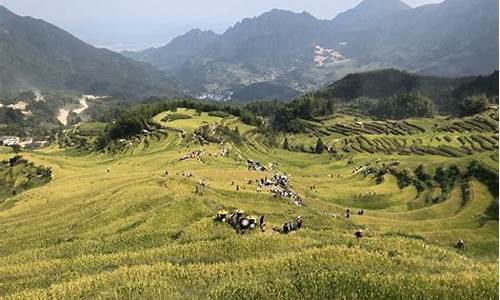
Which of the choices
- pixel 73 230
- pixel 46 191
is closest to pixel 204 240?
pixel 73 230

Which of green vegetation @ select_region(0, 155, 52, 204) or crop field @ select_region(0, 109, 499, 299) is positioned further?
green vegetation @ select_region(0, 155, 52, 204)

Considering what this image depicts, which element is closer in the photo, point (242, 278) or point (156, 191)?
point (242, 278)

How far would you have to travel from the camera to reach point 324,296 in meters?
24.9

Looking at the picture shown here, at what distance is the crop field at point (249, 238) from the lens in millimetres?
26500

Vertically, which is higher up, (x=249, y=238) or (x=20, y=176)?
(x=249, y=238)

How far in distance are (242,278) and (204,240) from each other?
32.2 feet

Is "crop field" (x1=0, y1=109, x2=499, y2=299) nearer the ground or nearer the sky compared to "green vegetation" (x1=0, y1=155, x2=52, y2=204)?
nearer the sky

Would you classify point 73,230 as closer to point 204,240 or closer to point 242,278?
point 204,240

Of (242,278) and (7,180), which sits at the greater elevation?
(242,278)

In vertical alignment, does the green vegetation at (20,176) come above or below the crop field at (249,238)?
below

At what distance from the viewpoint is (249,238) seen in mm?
35531

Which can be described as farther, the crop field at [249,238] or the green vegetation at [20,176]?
the green vegetation at [20,176]

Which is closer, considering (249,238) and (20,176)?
(249,238)

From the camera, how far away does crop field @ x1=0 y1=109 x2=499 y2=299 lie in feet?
86.9
